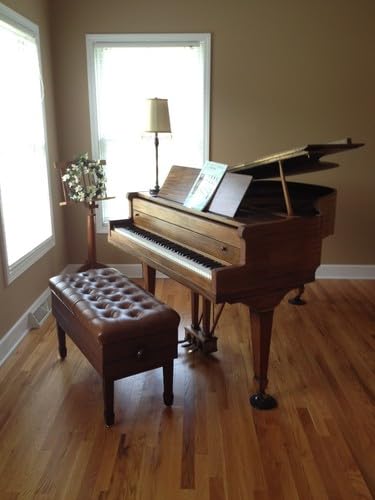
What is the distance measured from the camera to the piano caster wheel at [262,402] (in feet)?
7.77

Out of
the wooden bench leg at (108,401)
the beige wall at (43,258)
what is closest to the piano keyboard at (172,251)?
the wooden bench leg at (108,401)

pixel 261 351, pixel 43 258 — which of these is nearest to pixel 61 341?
pixel 43 258

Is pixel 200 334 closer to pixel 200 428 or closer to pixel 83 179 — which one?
pixel 200 428

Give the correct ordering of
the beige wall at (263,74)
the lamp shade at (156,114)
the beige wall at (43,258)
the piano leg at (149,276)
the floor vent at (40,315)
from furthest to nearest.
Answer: the beige wall at (263,74) → the lamp shade at (156,114) → the floor vent at (40,315) → the piano leg at (149,276) → the beige wall at (43,258)

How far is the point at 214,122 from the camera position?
4.09 meters

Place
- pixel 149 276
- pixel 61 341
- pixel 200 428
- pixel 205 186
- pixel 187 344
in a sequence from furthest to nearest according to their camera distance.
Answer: pixel 149 276, pixel 187 344, pixel 61 341, pixel 205 186, pixel 200 428

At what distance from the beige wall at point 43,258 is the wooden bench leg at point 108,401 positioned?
1.06m

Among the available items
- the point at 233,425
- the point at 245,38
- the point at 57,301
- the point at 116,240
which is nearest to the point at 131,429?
the point at 233,425

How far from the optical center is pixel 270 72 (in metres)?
3.97

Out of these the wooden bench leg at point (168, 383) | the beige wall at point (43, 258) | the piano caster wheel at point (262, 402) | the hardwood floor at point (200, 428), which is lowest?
the hardwood floor at point (200, 428)

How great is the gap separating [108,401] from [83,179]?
6.96 ft

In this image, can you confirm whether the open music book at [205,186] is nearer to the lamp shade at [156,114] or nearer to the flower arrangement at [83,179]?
the lamp shade at [156,114]

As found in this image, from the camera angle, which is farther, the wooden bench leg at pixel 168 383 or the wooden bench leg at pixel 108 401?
the wooden bench leg at pixel 168 383

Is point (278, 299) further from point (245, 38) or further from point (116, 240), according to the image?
point (245, 38)
